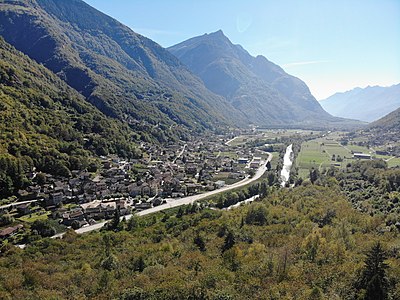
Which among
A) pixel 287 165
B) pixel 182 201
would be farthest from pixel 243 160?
pixel 182 201

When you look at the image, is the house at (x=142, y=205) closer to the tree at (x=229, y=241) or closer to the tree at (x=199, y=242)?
the tree at (x=199, y=242)

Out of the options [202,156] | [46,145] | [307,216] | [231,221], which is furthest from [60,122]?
[307,216]

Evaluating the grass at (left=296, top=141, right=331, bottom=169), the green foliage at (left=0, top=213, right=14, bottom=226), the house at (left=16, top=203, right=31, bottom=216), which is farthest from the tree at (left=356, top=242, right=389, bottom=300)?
the grass at (left=296, top=141, right=331, bottom=169)

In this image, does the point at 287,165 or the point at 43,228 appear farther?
the point at 287,165

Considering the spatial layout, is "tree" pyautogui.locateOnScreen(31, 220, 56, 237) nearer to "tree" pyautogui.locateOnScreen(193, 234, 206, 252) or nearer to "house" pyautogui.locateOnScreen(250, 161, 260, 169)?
"tree" pyautogui.locateOnScreen(193, 234, 206, 252)

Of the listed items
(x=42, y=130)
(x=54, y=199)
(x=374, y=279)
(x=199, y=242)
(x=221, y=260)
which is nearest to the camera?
(x=374, y=279)

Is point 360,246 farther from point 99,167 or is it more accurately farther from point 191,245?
point 99,167

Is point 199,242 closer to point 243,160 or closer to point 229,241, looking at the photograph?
point 229,241

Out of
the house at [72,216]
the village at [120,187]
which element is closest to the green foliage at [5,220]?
the village at [120,187]
